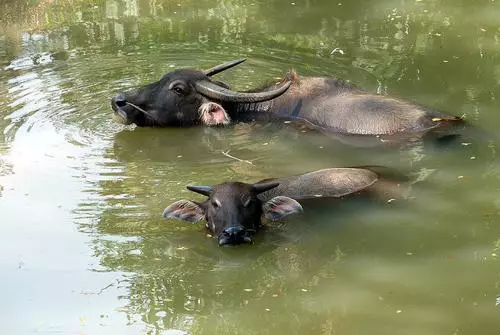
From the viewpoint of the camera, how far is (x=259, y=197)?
7457 mm

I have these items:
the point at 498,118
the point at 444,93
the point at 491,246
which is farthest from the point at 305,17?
the point at 491,246

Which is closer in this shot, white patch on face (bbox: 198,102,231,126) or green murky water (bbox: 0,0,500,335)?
green murky water (bbox: 0,0,500,335)

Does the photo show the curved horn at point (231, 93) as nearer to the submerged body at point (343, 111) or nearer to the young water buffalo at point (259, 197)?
the submerged body at point (343, 111)

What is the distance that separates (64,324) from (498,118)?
5216 millimetres

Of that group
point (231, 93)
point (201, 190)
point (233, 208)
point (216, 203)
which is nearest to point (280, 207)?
point (233, 208)

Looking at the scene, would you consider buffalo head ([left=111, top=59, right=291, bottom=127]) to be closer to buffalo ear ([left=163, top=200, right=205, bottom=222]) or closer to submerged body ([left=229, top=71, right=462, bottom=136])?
submerged body ([left=229, top=71, right=462, bottom=136])

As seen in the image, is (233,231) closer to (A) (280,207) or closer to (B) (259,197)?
(A) (280,207)

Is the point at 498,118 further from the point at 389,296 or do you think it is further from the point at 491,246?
the point at 389,296

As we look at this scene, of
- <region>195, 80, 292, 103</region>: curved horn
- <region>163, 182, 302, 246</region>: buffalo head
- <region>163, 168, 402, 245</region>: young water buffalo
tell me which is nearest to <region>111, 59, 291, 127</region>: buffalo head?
<region>195, 80, 292, 103</region>: curved horn

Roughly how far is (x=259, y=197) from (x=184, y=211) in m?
0.77

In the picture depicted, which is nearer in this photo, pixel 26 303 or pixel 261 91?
pixel 26 303

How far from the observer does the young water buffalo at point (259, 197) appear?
22.2 ft

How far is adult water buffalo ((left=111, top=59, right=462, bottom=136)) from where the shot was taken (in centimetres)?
905

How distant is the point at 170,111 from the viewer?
31.9 ft
